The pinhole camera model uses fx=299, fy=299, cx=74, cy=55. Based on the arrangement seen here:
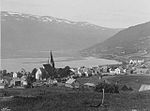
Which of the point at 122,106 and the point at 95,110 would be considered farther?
the point at 122,106

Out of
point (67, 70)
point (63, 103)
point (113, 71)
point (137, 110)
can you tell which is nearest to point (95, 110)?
point (137, 110)

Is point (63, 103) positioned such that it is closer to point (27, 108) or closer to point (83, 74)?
point (27, 108)

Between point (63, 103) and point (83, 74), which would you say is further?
point (83, 74)

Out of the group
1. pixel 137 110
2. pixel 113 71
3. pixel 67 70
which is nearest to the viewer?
pixel 137 110

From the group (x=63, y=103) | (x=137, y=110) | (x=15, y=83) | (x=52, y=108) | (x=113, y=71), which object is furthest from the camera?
(x=113, y=71)

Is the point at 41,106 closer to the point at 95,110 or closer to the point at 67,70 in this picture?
the point at 95,110

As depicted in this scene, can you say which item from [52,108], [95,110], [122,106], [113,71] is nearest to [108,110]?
[95,110]

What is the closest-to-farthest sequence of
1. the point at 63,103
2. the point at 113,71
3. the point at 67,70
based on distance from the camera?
1. the point at 63,103
2. the point at 67,70
3. the point at 113,71

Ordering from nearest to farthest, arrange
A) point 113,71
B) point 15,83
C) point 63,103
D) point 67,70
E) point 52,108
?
1. point 52,108
2. point 63,103
3. point 15,83
4. point 67,70
5. point 113,71

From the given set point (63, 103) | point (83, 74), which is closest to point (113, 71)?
point (83, 74)
